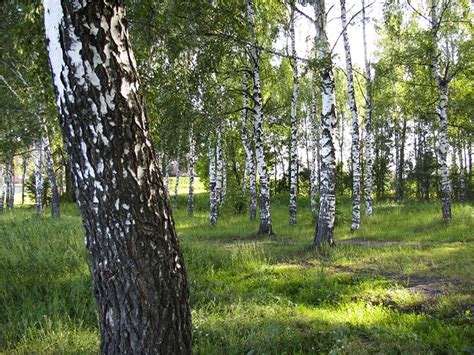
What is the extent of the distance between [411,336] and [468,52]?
14457 millimetres

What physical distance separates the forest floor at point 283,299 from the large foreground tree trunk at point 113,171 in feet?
4.61

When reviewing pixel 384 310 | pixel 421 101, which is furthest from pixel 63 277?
pixel 421 101

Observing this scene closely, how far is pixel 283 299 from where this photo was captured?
17.8ft

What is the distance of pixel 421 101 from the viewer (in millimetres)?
21719

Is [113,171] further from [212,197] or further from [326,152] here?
[212,197]

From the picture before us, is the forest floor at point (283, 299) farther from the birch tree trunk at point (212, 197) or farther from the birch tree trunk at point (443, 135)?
the birch tree trunk at point (212, 197)

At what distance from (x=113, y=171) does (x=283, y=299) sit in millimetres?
3867

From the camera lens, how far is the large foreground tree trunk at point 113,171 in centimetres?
237

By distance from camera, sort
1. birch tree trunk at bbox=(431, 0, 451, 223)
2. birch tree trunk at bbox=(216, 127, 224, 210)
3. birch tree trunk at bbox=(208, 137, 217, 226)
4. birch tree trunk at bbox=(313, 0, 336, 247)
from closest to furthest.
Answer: birch tree trunk at bbox=(313, 0, 336, 247), birch tree trunk at bbox=(431, 0, 451, 223), birch tree trunk at bbox=(216, 127, 224, 210), birch tree trunk at bbox=(208, 137, 217, 226)

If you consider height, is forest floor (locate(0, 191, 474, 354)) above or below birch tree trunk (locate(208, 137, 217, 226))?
below

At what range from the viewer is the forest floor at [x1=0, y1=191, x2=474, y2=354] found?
12.5 feet

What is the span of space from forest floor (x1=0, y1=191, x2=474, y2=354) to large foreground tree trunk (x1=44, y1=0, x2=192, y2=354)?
140 centimetres

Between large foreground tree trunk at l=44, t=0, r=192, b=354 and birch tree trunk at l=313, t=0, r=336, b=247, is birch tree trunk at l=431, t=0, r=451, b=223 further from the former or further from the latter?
large foreground tree trunk at l=44, t=0, r=192, b=354

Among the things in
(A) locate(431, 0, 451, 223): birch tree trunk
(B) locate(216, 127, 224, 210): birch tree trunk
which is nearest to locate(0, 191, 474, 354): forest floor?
(A) locate(431, 0, 451, 223): birch tree trunk
